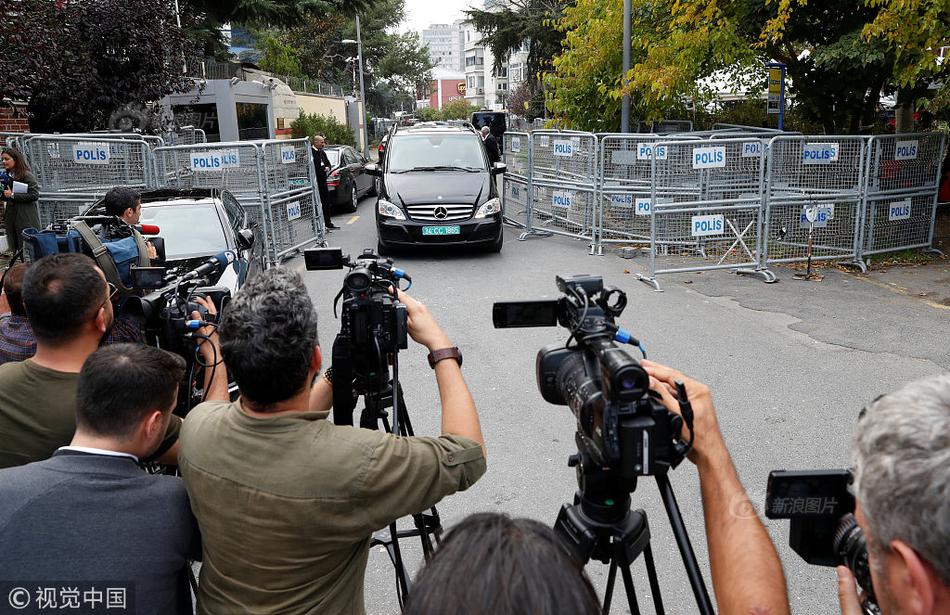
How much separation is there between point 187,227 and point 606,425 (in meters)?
7.49

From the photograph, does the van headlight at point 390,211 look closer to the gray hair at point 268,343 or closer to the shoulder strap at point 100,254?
the shoulder strap at point 100,254

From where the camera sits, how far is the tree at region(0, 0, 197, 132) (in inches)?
534

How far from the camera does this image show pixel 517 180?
15.4 meters

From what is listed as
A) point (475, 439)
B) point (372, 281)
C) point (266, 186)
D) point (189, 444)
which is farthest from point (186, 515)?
point (266, 186)

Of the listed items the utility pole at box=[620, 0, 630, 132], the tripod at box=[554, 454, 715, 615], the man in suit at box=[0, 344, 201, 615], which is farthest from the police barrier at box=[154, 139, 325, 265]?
the tripod at box=[554, 454, 715, 615]

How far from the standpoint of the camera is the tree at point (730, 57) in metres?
12.0

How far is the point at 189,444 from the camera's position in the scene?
2053 millimetres

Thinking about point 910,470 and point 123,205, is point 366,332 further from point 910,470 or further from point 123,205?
point 123,205

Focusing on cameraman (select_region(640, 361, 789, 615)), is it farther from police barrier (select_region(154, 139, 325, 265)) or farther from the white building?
the white building

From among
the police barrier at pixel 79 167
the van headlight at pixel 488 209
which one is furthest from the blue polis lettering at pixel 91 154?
the van headlight at pixel 488 209

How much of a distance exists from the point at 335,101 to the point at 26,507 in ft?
156

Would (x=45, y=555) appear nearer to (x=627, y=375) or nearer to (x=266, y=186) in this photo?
(x=627, y=375)

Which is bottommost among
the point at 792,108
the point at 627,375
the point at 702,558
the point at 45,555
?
the point at 702,558

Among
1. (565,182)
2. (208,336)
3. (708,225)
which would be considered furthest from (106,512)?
(565,182)
